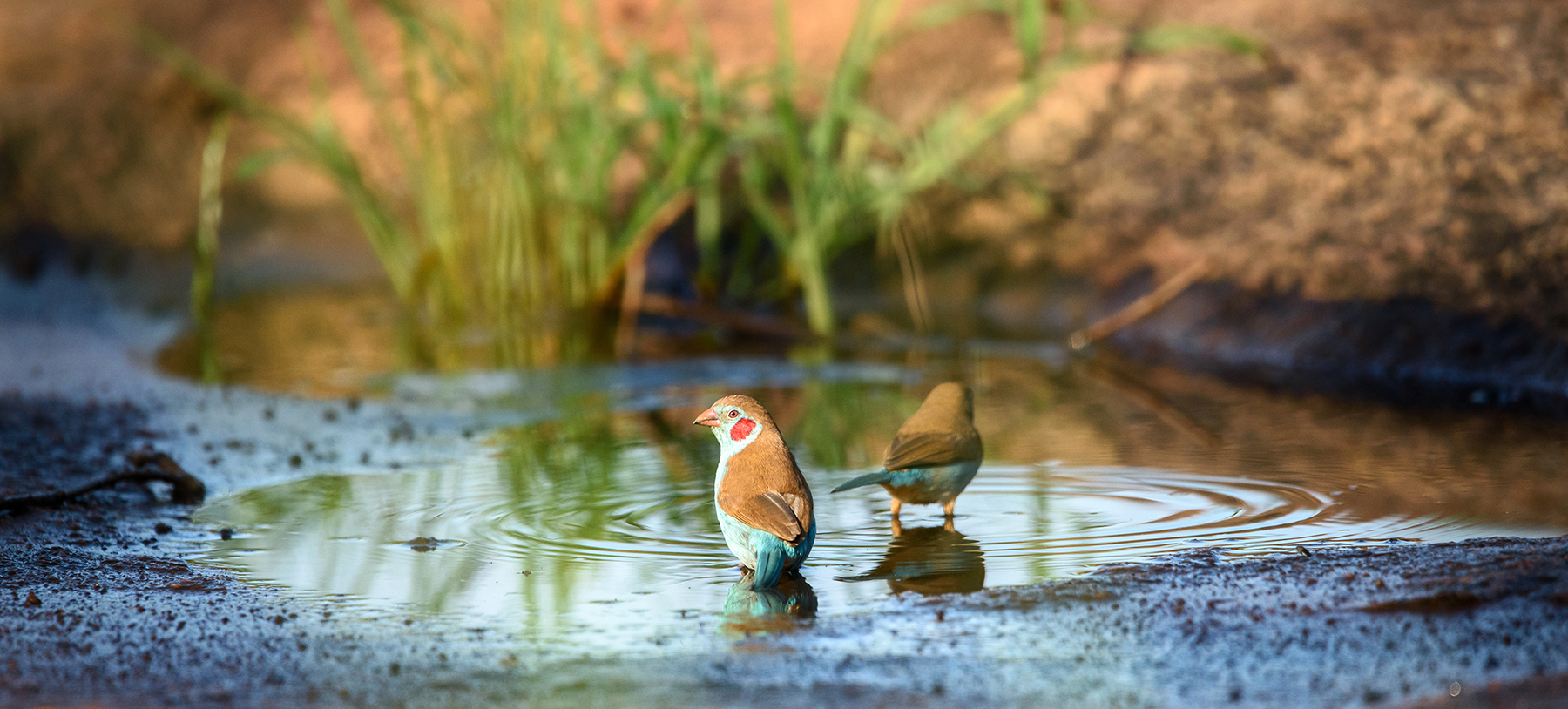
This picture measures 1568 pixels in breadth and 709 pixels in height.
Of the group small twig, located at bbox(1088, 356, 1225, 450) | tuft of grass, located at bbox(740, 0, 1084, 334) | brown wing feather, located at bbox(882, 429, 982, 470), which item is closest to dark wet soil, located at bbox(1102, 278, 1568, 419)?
small twig, located at bbox(1088, 356, 1225, 450)

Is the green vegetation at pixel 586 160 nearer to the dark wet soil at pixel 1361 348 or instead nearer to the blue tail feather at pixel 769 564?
the dark wet soil at pixel 1361 348

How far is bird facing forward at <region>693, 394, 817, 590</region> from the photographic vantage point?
236cm

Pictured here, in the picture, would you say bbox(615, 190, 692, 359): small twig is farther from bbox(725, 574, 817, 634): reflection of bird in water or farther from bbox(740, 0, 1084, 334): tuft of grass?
bbox(725, 574, 817, 634): reflection of bird in water

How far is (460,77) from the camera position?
534cm

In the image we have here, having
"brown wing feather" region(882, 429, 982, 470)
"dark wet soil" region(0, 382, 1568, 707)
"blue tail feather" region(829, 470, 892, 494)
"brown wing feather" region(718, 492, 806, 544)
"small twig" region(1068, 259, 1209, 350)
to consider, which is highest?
"small twig" region(1068, 259, 1209, 350)

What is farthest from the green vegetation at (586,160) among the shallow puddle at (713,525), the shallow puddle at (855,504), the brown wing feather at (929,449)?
the brown wing feather at (929,449)

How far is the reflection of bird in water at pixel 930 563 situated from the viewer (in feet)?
7.94

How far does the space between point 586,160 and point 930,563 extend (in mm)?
3171

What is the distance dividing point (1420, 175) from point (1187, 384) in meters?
1.10

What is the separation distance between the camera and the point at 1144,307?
5098 mm

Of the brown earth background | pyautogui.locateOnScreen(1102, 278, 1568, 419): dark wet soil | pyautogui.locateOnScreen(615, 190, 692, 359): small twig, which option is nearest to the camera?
pyautogui.locateOnScreen(1102, 278, 1568, 419): dark wet soil

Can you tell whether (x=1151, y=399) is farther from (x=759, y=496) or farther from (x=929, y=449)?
(x=759, y=496)

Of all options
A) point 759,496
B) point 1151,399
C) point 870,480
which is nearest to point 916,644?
point 759,496

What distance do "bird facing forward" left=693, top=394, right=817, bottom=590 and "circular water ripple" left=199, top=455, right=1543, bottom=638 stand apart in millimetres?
78
